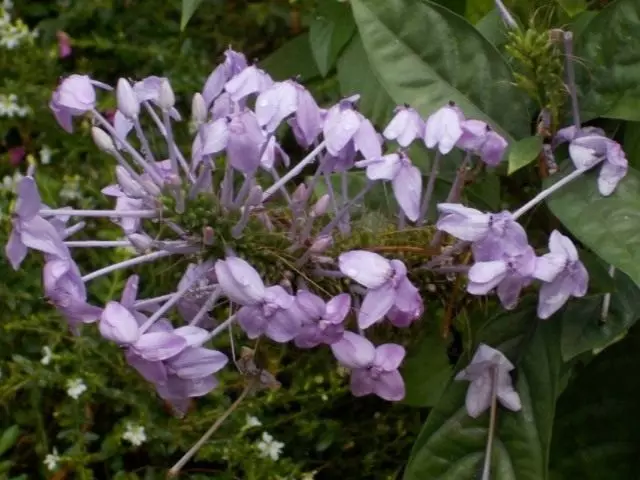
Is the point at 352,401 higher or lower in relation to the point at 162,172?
lower

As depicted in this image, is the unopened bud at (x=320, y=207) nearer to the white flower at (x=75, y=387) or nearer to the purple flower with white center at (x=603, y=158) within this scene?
the purple flower with white center at (x=603, y=158)

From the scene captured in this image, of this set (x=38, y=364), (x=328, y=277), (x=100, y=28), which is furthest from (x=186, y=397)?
(x=100, y=28)

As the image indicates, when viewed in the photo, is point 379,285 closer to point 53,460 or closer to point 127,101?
point 127,101

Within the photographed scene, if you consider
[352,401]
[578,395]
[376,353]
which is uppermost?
[376,353]

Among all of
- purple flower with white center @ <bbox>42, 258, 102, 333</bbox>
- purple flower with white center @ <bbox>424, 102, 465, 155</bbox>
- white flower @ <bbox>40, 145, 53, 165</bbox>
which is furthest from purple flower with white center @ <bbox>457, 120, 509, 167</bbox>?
white flower @ <bbox>40, 145, 53, 165</bbox>

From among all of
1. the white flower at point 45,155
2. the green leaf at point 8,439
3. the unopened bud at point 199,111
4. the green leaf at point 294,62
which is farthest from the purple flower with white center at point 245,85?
the white flower at point 45,155

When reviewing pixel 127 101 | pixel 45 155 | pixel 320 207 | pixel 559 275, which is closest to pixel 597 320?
pixel 559 275

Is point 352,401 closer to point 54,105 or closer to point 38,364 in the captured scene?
point 38,364
